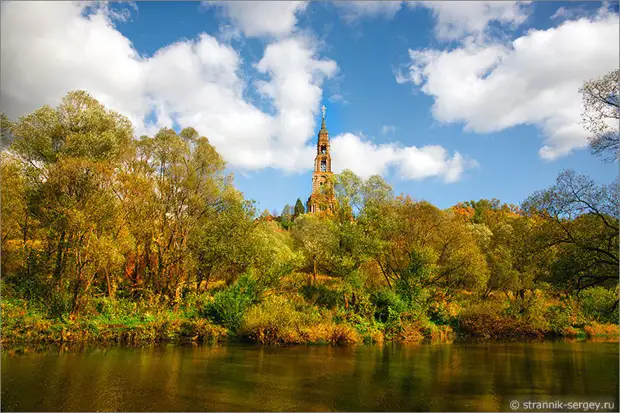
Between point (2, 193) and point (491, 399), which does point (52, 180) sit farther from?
point (491, 399)

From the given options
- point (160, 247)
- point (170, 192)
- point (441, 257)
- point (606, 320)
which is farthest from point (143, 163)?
point (606, 320)

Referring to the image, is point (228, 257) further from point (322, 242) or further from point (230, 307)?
point (322, 242)

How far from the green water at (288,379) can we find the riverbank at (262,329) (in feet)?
7.89

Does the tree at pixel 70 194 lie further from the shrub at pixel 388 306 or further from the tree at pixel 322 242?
the shrub at pixel 388 306

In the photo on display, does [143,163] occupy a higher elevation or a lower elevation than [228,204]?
higher

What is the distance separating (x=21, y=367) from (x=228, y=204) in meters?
21.1

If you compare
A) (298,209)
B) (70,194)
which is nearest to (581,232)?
(70,194)

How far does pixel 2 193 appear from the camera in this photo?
27.9 meters

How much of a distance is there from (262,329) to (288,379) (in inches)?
442

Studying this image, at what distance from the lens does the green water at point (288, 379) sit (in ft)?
44.3

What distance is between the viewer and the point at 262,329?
92.3 ft

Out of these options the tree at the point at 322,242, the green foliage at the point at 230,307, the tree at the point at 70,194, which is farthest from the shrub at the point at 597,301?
the tree at the point at 70,194

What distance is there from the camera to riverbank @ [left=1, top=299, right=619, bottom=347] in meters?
25.0

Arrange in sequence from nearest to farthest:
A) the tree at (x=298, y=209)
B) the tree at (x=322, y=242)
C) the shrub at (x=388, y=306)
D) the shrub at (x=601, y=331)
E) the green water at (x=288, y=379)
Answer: the green water at (x=288, y=379), the shrub at (x=388, y=306), the tree at (x=322, y=242), the shrub at (x=601, y=331), the tree at (x=298, y=209)
